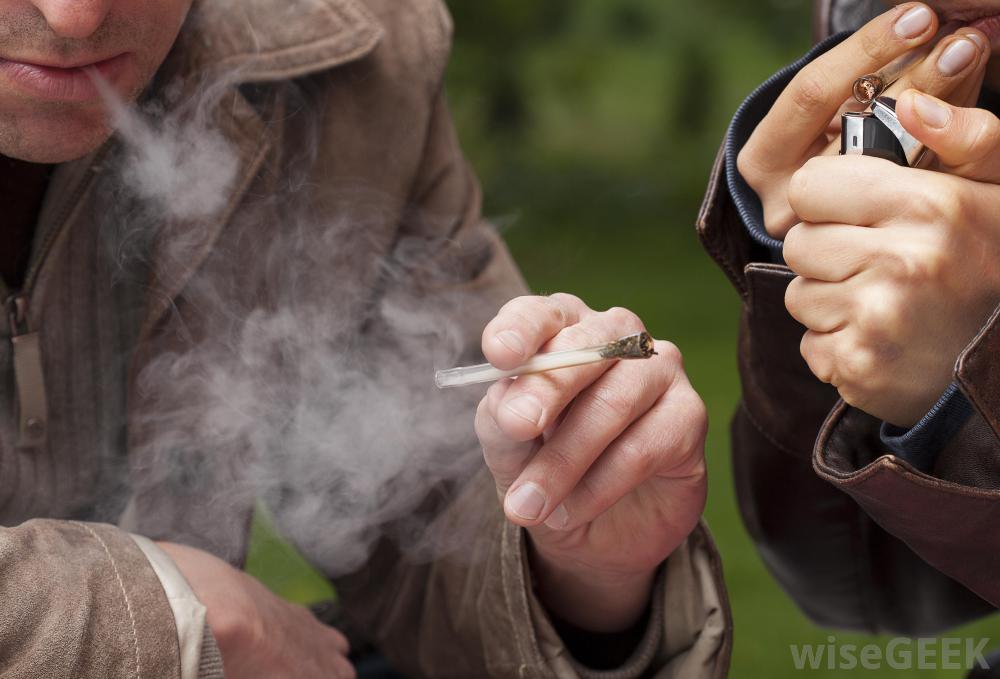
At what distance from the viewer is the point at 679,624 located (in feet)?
5.23

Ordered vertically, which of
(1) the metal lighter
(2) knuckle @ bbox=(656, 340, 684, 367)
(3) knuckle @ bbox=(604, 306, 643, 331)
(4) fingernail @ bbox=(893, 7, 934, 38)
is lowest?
(2) knuckle @ bbox=(656, 340, 684, 367)

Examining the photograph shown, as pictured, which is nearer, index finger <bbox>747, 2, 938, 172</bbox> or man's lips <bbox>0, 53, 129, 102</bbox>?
index finger <bbox>747, 2, 938, 172</bbox>

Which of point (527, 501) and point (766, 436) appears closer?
point (527, 501)

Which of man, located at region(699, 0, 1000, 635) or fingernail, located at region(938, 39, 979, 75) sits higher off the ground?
fingernail, located at region(938, 39, 979, 75)

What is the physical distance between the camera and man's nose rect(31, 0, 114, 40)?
142cm

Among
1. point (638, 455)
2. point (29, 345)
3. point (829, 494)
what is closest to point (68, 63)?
point (29, 345)

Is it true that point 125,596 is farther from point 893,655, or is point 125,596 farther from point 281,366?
point 893,655

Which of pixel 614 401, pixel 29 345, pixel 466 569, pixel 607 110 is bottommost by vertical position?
pixel 607 110

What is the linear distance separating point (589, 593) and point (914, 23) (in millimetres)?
900

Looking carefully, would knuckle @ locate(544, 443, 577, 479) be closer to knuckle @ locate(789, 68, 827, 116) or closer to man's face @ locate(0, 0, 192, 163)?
knuckle @ locate(789, 68, 827, 116)

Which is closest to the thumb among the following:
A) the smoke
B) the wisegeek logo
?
the smoke

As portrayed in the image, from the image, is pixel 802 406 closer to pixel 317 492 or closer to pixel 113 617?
pixel 317 492

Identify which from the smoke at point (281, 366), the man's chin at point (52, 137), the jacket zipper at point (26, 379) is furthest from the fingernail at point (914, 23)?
the jacket zipper at point (26, 379)

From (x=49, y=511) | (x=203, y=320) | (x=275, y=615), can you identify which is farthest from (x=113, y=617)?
(x=203, y=320)
